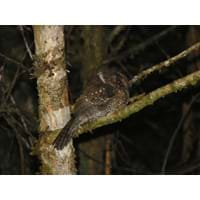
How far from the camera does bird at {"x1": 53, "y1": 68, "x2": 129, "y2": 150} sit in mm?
3916

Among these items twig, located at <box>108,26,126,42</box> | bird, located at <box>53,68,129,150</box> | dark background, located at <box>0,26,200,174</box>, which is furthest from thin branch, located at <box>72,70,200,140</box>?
twig, located at <box>108,26,126,42</box>

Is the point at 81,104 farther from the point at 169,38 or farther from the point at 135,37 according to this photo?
the point at 169,38

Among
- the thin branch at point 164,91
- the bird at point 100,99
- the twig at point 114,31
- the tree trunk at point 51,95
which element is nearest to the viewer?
the thin branch at point 164,91

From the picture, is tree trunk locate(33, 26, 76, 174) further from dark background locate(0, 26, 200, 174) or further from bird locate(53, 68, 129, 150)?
dark background locate(0, 26, 200, 174)

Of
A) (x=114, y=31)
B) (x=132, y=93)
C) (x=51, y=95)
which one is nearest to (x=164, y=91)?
(x=51, y=95)

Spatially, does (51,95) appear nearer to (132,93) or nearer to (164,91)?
(164,91)

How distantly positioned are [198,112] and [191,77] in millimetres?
3656

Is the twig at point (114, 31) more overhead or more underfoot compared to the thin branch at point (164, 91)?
more overhead

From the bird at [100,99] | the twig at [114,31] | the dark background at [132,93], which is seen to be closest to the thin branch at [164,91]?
the bird at [100,99]

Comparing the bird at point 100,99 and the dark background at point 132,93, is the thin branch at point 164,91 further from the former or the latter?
the dark background at point 132,93

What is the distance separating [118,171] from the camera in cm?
633

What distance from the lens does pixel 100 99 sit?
447 centimetres

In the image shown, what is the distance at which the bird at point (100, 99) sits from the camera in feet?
12.8

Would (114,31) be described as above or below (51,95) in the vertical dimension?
above
